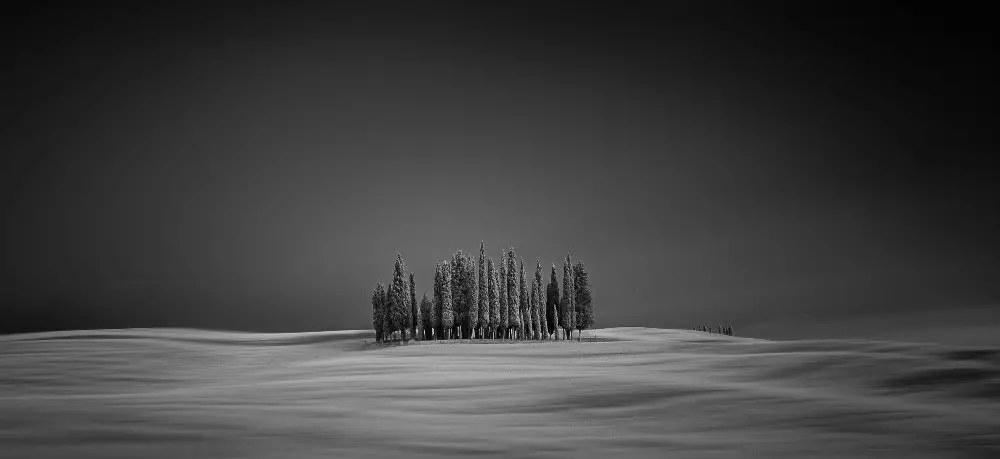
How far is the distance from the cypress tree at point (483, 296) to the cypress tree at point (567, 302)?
31.7 feet

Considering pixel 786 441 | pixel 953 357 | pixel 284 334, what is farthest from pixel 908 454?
pixel 284 334

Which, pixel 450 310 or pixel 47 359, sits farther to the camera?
pixel 450 310

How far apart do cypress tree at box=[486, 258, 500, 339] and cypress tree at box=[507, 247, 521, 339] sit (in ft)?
4.66

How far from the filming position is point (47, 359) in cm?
4400

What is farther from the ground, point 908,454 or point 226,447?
point 226,447

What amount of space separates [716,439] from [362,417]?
9164mm

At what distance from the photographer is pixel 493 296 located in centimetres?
7875

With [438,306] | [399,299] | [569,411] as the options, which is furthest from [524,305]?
[569,411]

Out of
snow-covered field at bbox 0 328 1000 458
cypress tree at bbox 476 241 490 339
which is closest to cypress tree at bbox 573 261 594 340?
cypress tree at bbox 476 241 490 339

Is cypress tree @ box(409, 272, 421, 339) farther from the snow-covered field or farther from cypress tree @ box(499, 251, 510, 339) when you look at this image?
the snow-covered field

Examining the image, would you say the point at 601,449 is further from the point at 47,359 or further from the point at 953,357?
the point at 47,359

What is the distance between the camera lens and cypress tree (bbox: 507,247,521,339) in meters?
78.8

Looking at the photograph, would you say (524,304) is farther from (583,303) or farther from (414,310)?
(414,310)

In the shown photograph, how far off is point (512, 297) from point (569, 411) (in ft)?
195
